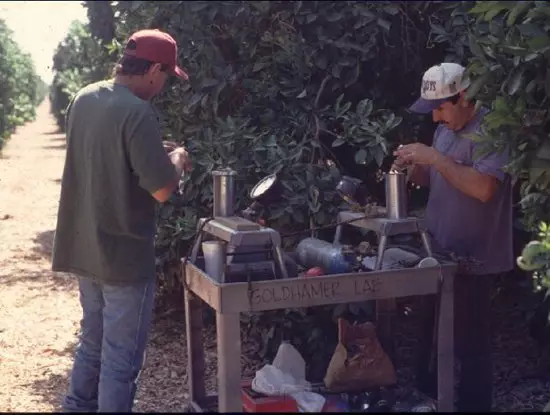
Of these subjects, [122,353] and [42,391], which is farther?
[42,391]

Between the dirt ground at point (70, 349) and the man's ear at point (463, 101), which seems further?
the dirt ground at point (70, 349)

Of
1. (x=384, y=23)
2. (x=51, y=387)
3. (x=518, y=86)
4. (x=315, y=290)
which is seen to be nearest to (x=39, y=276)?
(x=51, y=387)

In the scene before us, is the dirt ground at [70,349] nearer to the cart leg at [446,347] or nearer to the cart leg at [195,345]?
the cart leg at [195,345]

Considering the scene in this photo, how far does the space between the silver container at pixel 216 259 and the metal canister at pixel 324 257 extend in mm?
508

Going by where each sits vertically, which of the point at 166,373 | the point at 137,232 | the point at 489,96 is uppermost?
the point at 489,96

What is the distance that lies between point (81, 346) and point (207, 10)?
2.37 metres

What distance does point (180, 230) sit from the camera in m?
5.04

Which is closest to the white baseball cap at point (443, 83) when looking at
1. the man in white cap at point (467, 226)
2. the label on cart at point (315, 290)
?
the man in white cap at point (467, 226)

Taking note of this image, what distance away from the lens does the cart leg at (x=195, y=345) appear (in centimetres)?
396

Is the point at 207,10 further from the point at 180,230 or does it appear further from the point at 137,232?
the point at 137,232

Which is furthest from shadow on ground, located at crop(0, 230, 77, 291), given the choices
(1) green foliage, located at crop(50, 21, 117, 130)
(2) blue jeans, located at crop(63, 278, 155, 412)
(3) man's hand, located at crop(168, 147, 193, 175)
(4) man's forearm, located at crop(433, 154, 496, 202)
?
(4) man's forearm, located at crop(433, 154, 496, 202)

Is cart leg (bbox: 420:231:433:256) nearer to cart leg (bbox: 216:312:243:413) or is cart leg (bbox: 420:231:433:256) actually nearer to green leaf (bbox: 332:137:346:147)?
cart leg (bbox: 216:312:243:413)

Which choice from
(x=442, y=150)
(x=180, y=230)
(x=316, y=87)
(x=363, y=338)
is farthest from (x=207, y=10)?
(x=363, y=338)

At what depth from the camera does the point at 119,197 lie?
3316 mm
